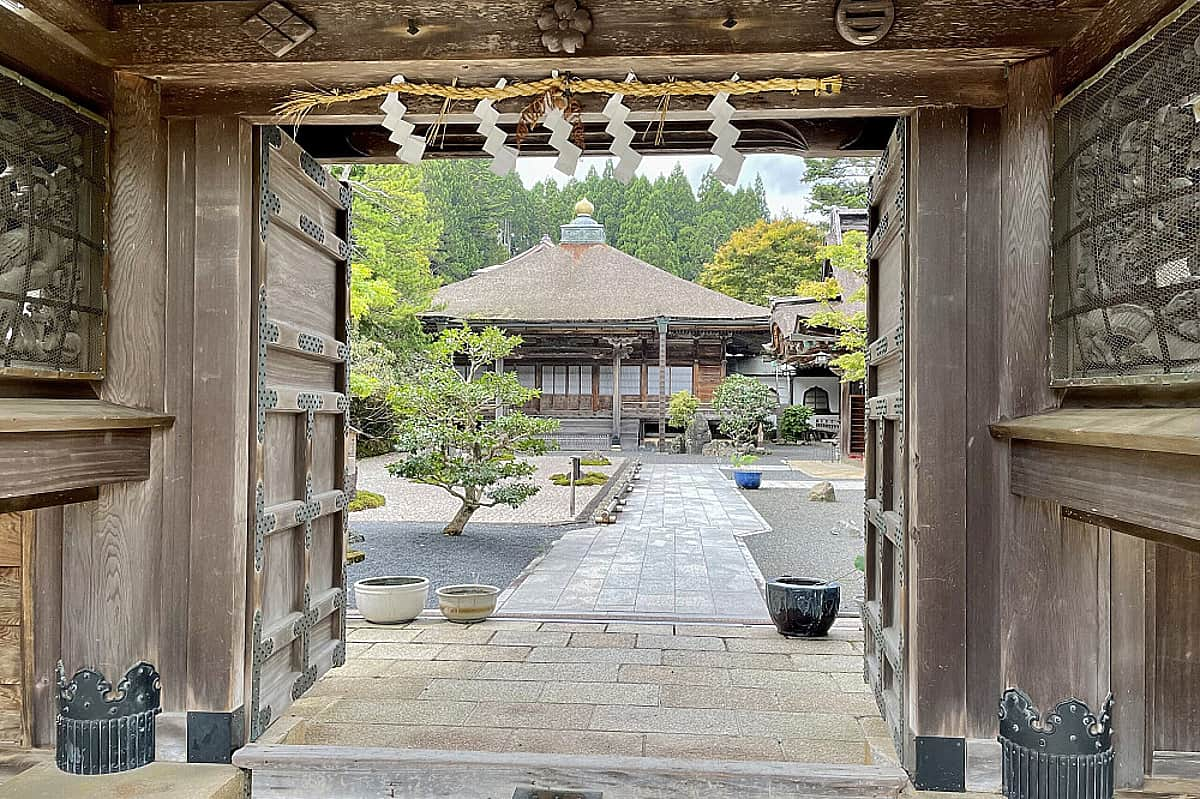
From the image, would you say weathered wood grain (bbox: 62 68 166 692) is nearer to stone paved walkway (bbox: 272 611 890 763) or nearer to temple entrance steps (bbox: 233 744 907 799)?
temple entrance steps (bbox: 233 744 907 799)

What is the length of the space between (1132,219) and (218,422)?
285 centimetres

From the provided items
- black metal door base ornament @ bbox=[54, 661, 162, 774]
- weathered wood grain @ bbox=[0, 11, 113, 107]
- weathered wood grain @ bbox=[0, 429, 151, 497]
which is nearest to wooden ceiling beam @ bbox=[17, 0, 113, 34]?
weathered wood grain @ bbox=[0, 11, 113, 107]

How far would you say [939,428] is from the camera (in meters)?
2.76

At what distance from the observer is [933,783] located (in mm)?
2715

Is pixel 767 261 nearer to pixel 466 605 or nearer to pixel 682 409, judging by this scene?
pixel 682 409

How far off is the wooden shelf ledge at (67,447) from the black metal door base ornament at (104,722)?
64 cm

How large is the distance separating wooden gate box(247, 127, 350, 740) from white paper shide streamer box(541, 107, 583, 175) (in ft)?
3.51

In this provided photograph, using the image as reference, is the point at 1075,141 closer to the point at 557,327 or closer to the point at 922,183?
the point at 922,183

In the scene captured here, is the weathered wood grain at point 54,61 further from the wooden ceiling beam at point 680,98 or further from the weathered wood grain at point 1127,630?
the weathered wood grain at point 1127,630

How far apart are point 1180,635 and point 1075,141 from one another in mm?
1687

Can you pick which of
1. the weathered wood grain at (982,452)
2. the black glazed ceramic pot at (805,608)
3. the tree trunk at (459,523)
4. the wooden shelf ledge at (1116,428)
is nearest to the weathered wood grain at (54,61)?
the weathered wood grain at (982,452)

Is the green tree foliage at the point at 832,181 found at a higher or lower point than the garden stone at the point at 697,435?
higher

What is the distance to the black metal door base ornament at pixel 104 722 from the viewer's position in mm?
2771

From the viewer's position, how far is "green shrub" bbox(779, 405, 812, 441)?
77.0 feet
